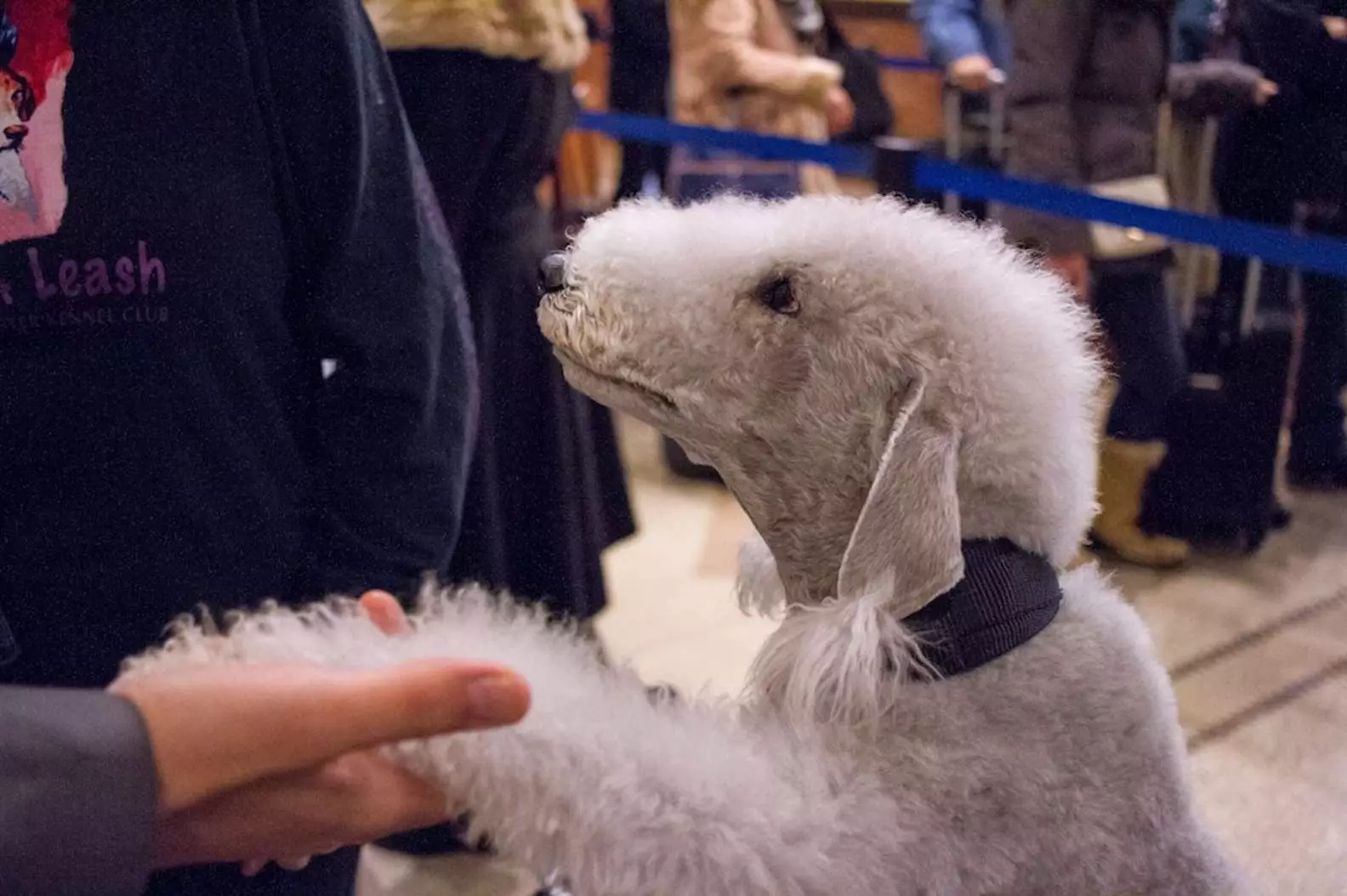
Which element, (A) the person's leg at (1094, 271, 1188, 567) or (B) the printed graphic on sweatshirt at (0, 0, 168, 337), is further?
(A) the person's leg at (1094, 271, 1188, 567)

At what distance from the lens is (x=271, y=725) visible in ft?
1.40

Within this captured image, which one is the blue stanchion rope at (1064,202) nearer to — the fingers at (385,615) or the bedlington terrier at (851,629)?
the bedlington terrier at (851,629)

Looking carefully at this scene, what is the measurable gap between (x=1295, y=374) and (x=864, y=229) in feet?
7.41

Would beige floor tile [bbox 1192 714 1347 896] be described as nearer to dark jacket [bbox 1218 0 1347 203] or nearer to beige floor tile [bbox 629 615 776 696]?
beige floor tile [bbox 629 615 776 696]

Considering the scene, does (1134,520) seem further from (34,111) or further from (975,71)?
(34,111)

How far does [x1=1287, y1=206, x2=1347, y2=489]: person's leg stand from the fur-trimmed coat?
5.86 feet

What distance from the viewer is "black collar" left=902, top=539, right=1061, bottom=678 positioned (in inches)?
23.4

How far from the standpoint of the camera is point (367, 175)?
2.58ft

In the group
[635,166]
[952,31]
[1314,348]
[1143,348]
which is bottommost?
[1314,348]

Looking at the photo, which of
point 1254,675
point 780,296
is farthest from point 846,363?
point 1254,675

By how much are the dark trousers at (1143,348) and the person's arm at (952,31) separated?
0.57m

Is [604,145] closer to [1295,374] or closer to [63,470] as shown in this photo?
[1295,374]

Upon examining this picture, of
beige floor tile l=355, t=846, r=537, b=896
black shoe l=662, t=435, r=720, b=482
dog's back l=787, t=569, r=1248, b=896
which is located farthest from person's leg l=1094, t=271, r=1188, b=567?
dog's back l=787, t=569, r=1248, b=896

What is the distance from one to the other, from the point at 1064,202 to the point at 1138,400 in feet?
1.75
